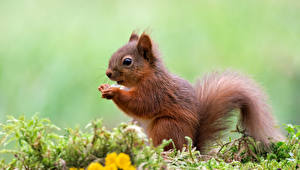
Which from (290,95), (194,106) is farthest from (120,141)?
(290,95)

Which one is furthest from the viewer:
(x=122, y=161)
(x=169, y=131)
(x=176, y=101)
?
(x=176, y=101)

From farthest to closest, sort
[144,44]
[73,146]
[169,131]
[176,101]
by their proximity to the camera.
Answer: [144,44] → [176,101] → [169,131] → [73,146]

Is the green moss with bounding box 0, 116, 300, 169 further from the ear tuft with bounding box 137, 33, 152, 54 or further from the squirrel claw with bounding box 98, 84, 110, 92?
the ear tuft with bounding box 137, 33, 152, 54

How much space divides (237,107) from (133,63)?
0.64m

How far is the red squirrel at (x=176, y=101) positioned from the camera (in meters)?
2.33

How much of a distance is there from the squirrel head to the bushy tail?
0.35 meters

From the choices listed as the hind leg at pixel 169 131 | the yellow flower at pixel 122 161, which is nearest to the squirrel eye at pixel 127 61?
the hind leg at pixel 169 131

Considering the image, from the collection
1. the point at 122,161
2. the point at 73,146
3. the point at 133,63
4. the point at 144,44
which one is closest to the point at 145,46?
the point at 144,44

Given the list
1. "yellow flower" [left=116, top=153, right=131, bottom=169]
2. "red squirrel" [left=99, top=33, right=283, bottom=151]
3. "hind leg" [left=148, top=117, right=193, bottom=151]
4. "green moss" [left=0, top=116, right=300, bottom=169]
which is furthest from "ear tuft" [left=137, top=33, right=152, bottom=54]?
"yellow flower" [left=116, top=153, right=131, bottom=169]

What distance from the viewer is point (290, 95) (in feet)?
12.4

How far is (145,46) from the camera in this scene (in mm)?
2510

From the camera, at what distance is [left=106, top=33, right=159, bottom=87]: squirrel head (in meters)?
2.48

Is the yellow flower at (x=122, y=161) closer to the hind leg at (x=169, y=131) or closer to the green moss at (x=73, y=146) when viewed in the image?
the green moss at (x=73, y=146)

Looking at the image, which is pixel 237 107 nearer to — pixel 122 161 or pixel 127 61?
pixel 127 61
